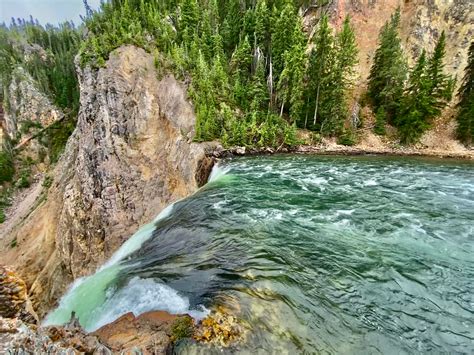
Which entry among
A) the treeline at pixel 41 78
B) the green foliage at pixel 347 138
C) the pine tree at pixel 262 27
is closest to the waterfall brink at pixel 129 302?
the green foliage at pixel 347 138

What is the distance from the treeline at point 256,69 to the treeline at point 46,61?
185ft

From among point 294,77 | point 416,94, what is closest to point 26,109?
point 294,77

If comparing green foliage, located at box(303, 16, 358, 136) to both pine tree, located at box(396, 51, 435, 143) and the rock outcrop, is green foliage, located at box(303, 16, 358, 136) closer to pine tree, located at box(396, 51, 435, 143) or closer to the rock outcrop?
pine tree, located at box(396, 51, 435, 143)

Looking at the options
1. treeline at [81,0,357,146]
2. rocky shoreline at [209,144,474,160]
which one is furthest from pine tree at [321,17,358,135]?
rocky shoreline at [209,144,474,160]

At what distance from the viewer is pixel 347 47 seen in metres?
35.2

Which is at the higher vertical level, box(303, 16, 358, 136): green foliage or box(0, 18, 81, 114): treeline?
box(0, 18, 81, 114): treeline

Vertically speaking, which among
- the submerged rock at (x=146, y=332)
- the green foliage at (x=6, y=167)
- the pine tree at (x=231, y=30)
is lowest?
the green foliage at (x=6, y=167)

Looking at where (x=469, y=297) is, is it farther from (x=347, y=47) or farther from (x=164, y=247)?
(x=347, y=47)

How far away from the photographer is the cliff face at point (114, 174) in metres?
23.3

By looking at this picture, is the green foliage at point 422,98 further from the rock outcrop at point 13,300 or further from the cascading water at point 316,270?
the rock outcrop at point 13,300

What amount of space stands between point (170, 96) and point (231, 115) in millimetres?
6916

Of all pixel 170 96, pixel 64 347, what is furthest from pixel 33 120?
pixel 64 347

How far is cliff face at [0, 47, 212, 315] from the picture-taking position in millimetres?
23344

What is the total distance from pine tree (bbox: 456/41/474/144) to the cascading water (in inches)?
852
